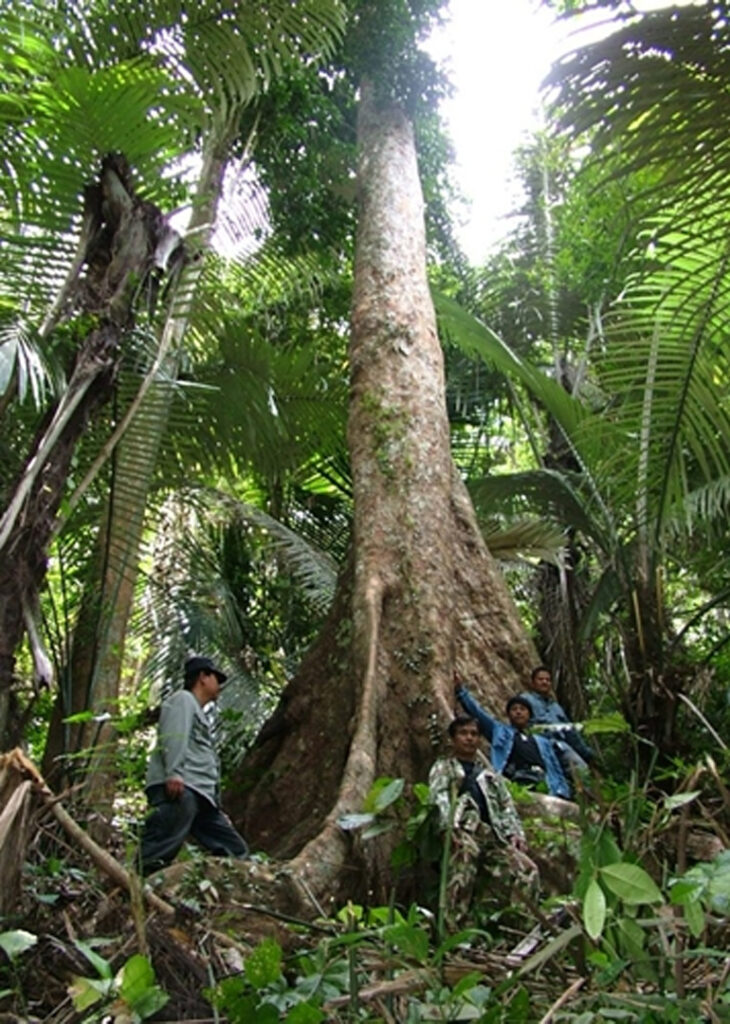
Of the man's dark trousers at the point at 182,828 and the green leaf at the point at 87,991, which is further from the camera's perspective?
the man's dark trousers at the point at 182,828

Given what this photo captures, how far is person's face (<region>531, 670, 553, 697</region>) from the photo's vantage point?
5676 millimetres

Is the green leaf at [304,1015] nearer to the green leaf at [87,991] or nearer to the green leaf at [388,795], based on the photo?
the green leaf at [87,991]

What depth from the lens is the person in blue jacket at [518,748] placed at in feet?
16.9

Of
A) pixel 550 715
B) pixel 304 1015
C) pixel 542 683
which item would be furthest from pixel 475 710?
pixel 304 1015

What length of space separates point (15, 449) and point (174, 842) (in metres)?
2.05

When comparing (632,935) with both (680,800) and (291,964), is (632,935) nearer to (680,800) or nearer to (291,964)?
(680,800)

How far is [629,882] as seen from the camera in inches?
60.9

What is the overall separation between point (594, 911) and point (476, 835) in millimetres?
2156

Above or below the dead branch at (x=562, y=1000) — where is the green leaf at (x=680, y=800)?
above

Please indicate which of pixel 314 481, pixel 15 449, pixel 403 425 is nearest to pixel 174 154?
pixel 15 449

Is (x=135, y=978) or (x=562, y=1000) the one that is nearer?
(x=562, y=1000)

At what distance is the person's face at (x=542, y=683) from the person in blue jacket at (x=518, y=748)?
1.16ft

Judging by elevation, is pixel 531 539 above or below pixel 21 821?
above

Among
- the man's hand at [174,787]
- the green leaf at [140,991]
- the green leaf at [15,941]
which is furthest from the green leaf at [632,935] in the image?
the man's hand at [174,787]
